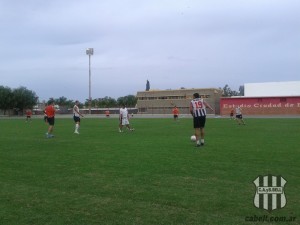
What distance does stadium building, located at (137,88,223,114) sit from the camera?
8638 centimetres

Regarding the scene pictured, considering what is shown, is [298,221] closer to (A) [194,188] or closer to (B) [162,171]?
(A) [194,188]

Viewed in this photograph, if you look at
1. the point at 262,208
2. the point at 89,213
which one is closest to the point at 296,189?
the point at 262,208

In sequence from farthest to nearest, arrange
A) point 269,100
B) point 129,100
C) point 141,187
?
point 129,100
point 269,100
point 141,187

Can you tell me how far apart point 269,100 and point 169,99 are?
31.2 meters

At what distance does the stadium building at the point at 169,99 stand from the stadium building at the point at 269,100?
557 inches

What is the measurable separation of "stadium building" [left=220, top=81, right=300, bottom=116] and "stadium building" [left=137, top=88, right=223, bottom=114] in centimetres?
1415

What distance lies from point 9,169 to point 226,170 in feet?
16.7

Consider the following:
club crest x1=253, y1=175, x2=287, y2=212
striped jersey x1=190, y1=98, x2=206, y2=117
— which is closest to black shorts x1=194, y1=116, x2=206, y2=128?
striped jersey x1=190, y1=98, x2=206, y2=117

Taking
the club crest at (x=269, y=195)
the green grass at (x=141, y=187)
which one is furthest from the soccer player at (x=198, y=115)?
the club crest at (x=269, y=195)

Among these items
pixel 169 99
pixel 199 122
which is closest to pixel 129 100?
pixel 169 99

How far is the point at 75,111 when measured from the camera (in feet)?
70.0

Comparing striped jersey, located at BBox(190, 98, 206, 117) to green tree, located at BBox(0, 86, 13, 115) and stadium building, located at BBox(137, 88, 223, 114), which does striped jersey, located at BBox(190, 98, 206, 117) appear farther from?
green tree, located at BBox(0, 86, 13, 115)

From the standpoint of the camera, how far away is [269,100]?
215 feet

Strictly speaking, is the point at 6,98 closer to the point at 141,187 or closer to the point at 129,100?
the point at 129,100
